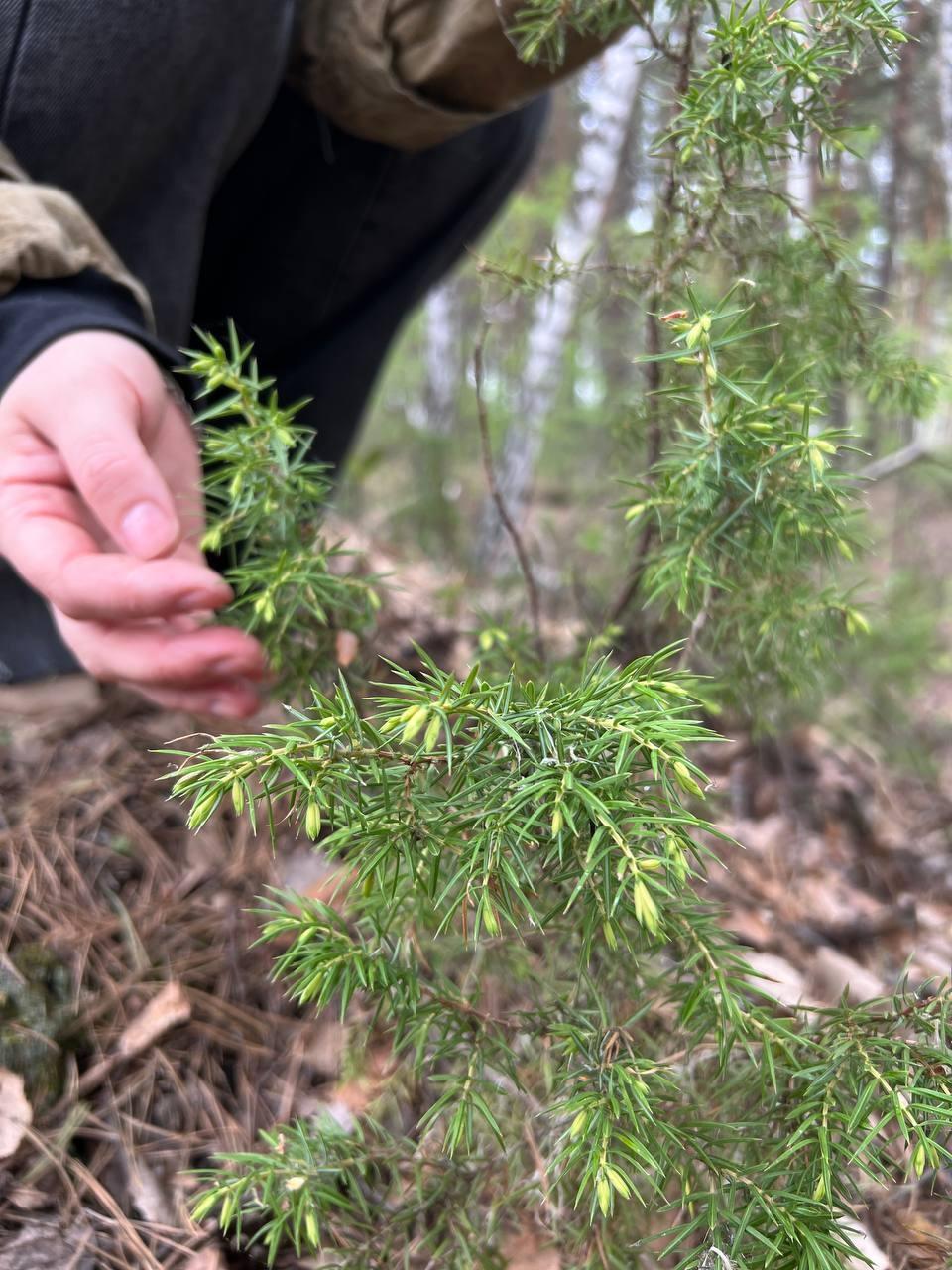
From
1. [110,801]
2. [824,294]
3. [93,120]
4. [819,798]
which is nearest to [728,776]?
[819,798]

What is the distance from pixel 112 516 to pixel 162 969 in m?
0.78

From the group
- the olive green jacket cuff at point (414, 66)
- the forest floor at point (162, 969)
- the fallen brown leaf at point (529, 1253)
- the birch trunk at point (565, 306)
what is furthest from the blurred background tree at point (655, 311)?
the fallen brown leaf at point (529, 1253)

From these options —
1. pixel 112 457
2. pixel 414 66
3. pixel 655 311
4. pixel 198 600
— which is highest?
pixel 414 66

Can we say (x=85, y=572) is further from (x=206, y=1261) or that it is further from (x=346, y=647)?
→ (x=206, y=1261)

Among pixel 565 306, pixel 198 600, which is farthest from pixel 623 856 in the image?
pixel 565 306

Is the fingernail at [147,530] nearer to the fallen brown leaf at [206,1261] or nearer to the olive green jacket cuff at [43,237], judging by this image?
the olive green jacket cuff at [43,237]

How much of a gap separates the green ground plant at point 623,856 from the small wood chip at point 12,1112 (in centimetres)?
33

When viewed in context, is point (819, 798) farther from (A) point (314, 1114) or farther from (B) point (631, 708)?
(B) point (631, 708)

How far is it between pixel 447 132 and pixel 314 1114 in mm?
2068

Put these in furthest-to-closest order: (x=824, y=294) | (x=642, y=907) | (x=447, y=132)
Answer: (x=447, y=132), (x=824, y=294), (x=642, y=907)

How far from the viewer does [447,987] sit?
1.00 m

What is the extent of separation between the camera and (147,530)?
1.27 meters

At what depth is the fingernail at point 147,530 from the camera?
1267 mm

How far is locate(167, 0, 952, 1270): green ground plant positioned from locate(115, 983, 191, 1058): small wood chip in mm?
323
